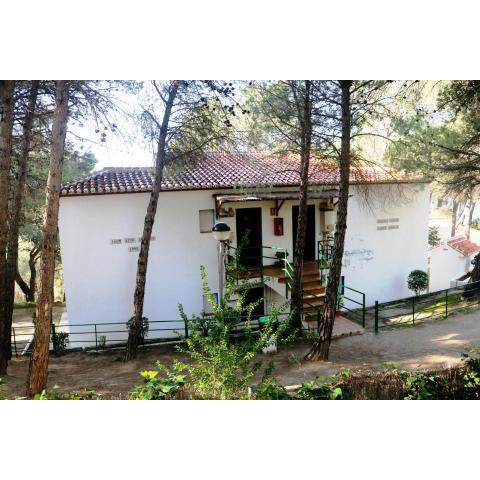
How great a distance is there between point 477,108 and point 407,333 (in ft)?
6.41

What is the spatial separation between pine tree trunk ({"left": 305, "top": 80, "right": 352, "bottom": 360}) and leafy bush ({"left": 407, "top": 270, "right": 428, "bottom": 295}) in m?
0.67

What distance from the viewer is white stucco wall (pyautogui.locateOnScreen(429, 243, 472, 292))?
3.34 meters

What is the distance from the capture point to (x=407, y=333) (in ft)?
10.8

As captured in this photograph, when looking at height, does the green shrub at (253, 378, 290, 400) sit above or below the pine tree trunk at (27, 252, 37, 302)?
below

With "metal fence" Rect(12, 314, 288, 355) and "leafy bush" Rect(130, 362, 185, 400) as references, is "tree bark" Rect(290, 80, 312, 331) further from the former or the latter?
"leafy bush" Rect(130, 362, 185, 400)

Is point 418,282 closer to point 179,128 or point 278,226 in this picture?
point 278,226

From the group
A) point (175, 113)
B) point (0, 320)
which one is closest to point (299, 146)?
point (175, 113)

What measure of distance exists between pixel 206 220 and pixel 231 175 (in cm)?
44

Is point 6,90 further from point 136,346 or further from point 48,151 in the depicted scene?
point 136,346

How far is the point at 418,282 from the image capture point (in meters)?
3.41

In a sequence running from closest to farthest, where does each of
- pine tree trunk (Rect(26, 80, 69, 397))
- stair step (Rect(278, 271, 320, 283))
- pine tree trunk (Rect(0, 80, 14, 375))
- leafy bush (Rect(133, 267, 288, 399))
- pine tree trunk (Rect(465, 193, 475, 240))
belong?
pine tree trunk (Rect(26, 80, 69, 397)), leafy bush (Rect(133, 267, 288, 399)), pine tree trunk (Rect(0, 80, 14, 375)), pine tree trunk (Rect(465, 193, 475, 240)), stair step (Rect(278, 271, 320, 283))

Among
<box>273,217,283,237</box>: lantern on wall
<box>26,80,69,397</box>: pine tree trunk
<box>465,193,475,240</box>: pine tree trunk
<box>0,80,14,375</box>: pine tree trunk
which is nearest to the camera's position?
<box>26,80,69,397</box>: pine tree trunk

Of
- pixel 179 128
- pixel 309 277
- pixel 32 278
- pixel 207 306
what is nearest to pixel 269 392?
pixel 207 306

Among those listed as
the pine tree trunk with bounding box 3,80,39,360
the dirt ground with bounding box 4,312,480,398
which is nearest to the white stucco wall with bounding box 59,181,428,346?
the dirt ground with bounding box 4,312,480,398
